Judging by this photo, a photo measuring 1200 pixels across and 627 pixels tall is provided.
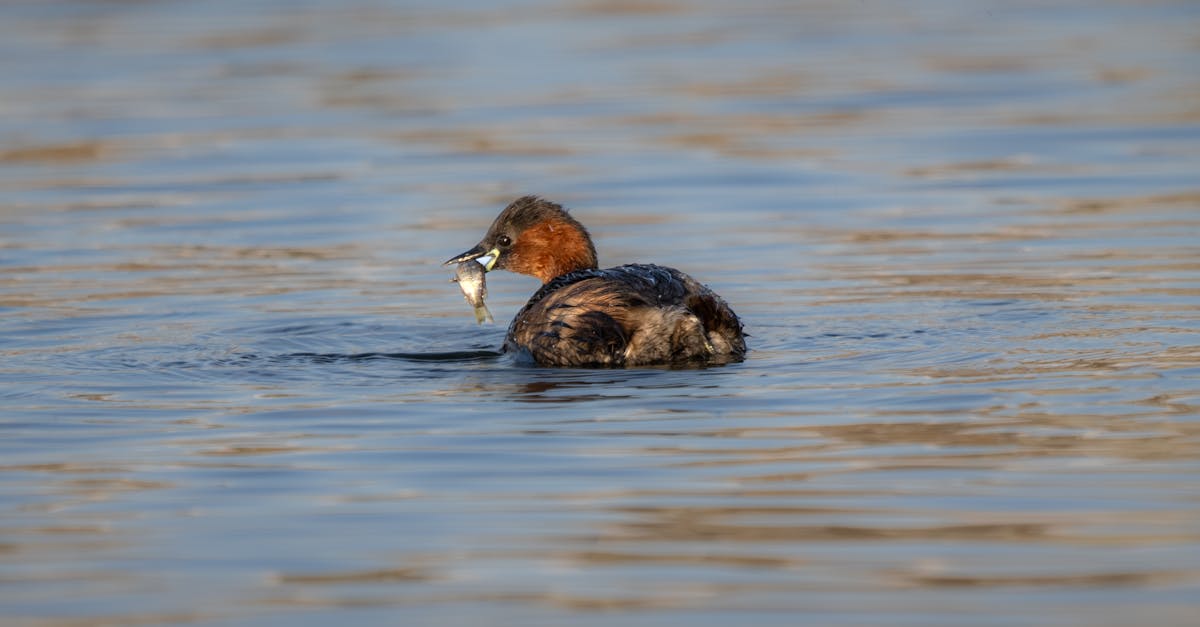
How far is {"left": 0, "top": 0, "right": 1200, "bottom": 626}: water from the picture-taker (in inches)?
224

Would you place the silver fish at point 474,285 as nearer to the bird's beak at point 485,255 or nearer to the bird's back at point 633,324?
the bird's beak at point 485,255

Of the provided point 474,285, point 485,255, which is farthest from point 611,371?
point 485,255

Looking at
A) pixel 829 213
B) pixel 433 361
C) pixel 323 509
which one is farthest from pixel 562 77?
pixel 323 509

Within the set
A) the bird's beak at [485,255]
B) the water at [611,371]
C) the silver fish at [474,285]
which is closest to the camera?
the water at [611,371]

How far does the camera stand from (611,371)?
8836 mm

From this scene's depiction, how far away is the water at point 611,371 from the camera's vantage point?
18.7ft

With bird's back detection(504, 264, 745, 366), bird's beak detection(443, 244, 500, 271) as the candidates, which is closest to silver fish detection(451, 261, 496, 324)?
bird's beak detection(443, 244, 500, 271)

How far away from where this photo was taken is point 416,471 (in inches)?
271

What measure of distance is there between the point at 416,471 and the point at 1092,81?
42.7 feet

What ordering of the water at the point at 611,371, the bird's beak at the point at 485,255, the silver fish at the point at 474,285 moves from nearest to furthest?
the water at the point at 611,371 → the silver fish at the point at 474,285 → the bird's beak at the point at 485,255

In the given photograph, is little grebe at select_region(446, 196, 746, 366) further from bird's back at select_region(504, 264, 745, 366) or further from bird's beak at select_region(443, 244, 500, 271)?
bird's beak at select_region(443, 244, 500, 271)

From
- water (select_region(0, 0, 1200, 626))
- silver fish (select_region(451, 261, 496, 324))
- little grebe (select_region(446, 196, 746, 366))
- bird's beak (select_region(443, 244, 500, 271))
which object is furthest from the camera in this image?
bird's beak (select_region(443, 244, 500, 271))

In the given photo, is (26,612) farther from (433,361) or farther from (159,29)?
(159,29)

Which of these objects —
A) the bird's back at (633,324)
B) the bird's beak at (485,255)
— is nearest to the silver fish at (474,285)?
the bird's beak at (485,255)
